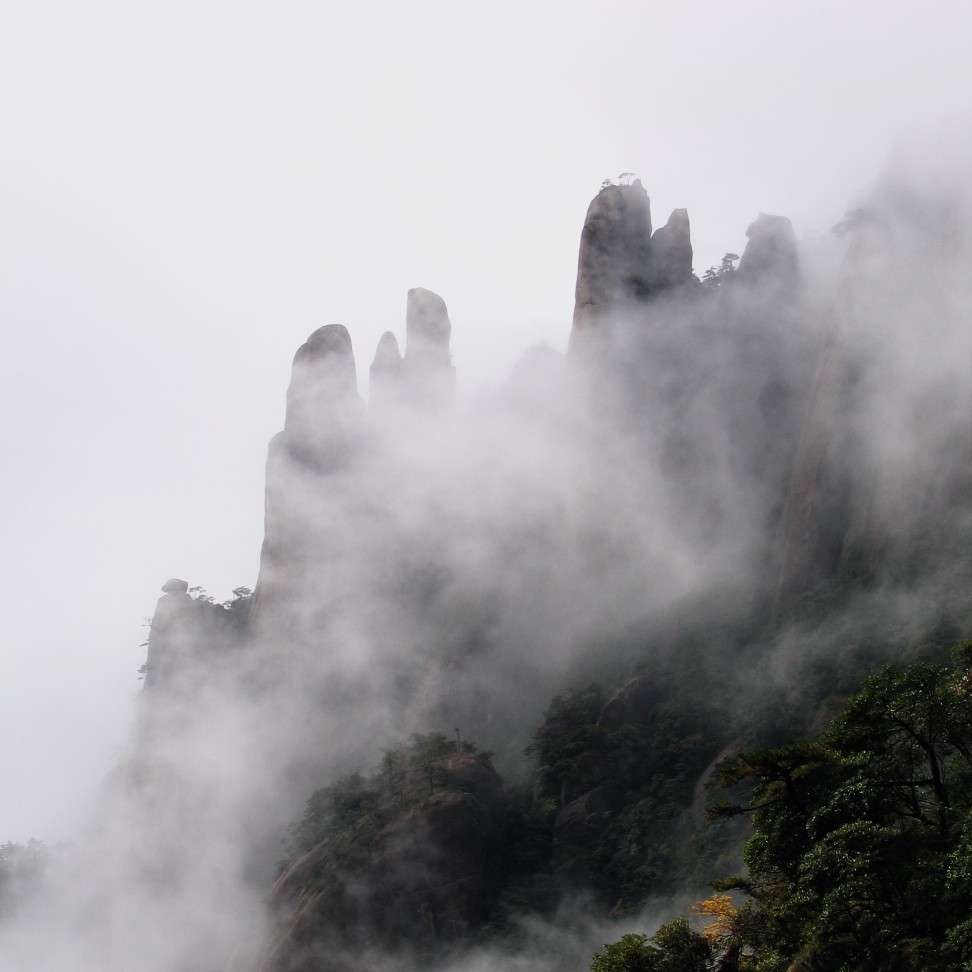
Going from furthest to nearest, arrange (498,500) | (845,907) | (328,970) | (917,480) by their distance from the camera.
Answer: (498,500) < (917,480) < (328,970) < (845,907)

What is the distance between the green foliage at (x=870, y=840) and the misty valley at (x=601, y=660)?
8 cm

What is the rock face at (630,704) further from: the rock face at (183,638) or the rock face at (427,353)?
the rock face at (183,638)

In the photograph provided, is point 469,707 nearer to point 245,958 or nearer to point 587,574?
point 587,574

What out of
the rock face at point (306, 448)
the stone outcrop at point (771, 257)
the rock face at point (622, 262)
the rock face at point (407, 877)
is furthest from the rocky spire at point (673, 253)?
the rock face at point (407, 877)

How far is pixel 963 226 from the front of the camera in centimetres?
4209

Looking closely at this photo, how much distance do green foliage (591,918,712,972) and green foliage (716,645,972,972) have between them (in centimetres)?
116

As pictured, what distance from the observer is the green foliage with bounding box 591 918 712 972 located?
22047 mm

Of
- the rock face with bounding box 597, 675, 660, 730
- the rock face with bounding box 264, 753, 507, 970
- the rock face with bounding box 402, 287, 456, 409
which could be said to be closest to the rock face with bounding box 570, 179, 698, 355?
the rock face with bounding box 402, 287, 456, 409

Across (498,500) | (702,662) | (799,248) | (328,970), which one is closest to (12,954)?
(328,970)

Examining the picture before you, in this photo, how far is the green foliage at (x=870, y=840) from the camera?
18.0m

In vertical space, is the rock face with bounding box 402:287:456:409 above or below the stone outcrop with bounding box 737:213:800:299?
above

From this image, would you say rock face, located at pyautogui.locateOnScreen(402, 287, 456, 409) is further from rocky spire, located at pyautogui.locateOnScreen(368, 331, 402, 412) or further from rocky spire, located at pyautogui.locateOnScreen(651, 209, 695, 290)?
rocky spire, located at pyautogui.locateOnScreen(651, 209, 695, 290)

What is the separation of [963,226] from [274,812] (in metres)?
41.0

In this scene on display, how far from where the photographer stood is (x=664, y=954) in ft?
73.9
